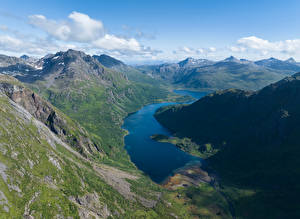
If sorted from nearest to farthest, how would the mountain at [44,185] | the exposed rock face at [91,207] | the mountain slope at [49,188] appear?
the mountain at [44,185] < the mountain slope at [49,188] < the exposed rock face at [91,207]

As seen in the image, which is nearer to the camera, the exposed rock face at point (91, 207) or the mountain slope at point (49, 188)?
the mountain slope at point (49, 188)

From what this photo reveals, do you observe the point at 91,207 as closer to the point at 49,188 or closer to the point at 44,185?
the point at 49,188

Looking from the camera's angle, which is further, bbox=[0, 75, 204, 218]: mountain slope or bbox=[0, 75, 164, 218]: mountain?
bbox=[0, 75, 204, 218]: mountain slope

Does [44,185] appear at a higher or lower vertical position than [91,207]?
higher

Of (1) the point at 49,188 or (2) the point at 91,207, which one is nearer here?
(1) the point at 49,188

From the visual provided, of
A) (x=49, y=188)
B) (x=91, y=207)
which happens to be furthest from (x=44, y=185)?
(x=91, y=207)

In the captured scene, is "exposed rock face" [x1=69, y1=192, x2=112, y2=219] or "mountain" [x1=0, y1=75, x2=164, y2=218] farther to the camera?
"exposed rock face" [x1=69, y1=192, x2=112, y2=219]

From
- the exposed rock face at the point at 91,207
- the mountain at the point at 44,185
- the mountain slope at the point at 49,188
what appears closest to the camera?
the mountain at the point at 44,185

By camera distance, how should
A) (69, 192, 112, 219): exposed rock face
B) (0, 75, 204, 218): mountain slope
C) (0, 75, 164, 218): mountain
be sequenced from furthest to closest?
(69, 192, 112, 219): exposed rock face < (0, 75, 204, 218): mountain slope < (0, 75, 164, 218): mountain

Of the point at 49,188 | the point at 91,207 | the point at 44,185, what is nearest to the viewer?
the point at 44,185

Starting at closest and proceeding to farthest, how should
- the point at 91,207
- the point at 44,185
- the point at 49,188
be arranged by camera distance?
the point at 44,185 → the point at 49,188 → the point at 91,207

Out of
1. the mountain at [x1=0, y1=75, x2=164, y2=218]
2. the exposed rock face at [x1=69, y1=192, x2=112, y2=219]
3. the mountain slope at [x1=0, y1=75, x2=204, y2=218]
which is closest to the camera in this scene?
Result: the mountain at [x1=0, y1=75, x2=164, y2=218]

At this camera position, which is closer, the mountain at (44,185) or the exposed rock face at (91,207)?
the mountain at (44,185)

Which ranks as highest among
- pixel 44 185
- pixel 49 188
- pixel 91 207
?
pixel 44 185
